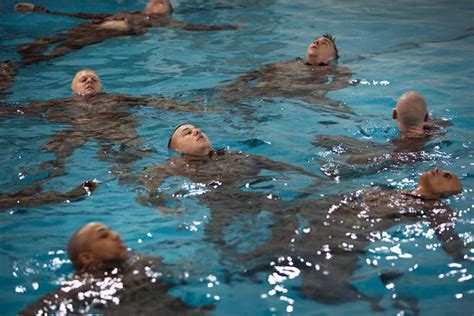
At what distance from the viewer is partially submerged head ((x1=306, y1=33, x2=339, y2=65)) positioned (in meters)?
9.55

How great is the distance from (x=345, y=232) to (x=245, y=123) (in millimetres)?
2841

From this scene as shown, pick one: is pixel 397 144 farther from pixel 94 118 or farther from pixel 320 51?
pixel 94 118

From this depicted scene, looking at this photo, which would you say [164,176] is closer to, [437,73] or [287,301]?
[287,301]

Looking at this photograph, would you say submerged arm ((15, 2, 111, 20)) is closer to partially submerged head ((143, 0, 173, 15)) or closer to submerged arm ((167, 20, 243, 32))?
partially submerged head ((143, 0, 173, 15))

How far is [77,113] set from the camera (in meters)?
8.23

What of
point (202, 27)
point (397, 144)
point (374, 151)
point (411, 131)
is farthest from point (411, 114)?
point (202, 27)

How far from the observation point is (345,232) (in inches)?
200

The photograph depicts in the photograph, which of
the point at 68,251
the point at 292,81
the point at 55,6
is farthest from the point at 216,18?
the point at 68,251

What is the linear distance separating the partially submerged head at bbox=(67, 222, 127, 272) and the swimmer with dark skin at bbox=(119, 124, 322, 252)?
0.76m

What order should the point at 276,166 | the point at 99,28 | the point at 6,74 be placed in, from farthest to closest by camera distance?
the point at 99,28 < the point at 6,74 < the point at 276,166

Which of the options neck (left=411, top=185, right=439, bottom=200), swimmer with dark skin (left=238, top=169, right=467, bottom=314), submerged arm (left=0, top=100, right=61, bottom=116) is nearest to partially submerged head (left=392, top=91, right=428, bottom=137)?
swimmer with dark skin (left=238, top=169, right=467, bottom=314)

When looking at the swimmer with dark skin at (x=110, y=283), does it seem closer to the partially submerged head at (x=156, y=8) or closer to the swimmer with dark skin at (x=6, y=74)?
the swimmer with dark skin at (x=6, y=74)

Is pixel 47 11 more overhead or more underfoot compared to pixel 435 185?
more overhead

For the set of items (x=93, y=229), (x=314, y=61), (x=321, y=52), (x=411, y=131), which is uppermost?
(x=321, y=52)
